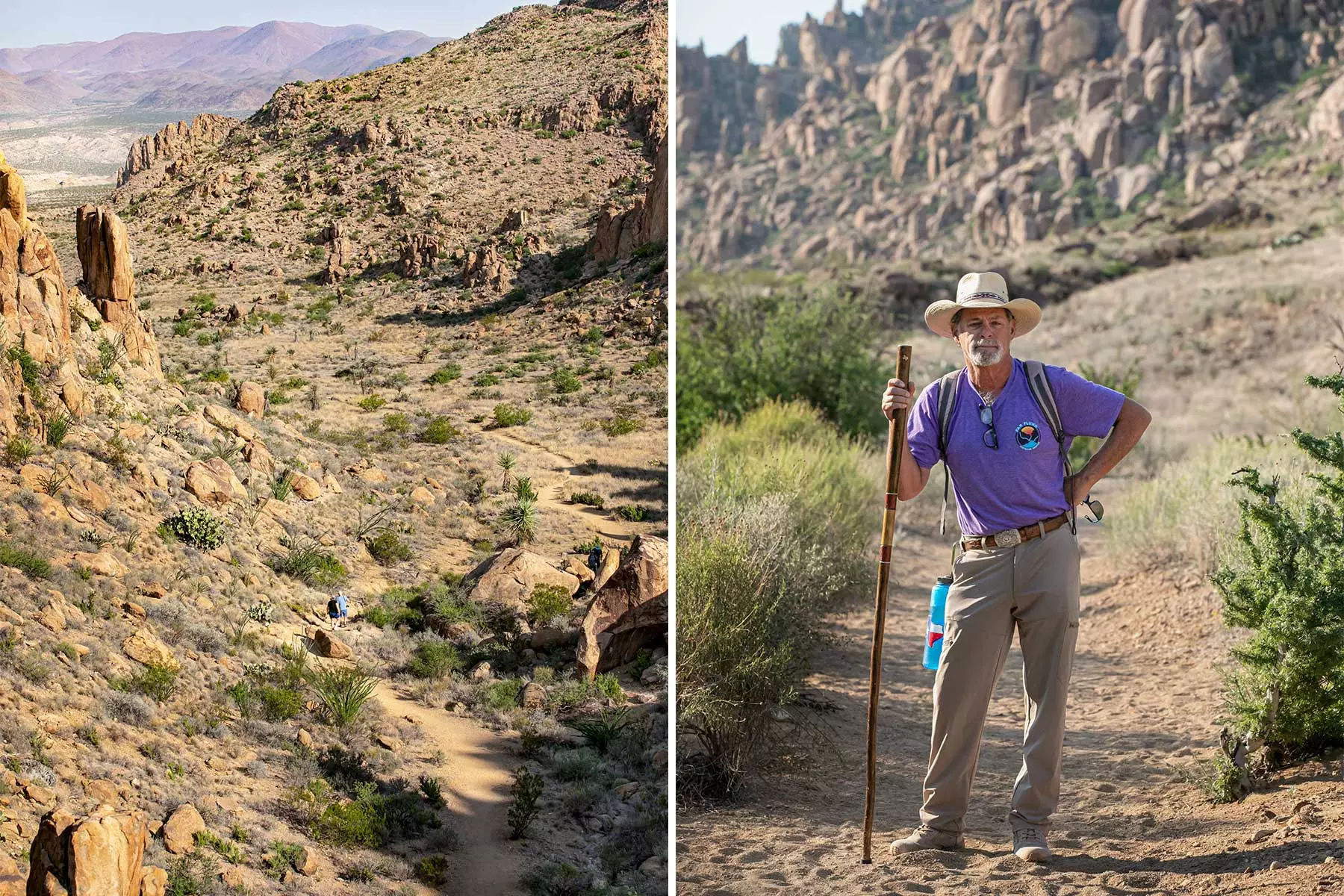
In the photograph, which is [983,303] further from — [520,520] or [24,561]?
[24,561]

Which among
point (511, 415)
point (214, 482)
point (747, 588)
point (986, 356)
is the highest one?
point (986, 356)

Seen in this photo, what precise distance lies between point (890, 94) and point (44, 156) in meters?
52.1

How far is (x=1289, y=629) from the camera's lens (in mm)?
4762

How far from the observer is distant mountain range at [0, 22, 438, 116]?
388cm

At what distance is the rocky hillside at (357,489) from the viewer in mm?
3533

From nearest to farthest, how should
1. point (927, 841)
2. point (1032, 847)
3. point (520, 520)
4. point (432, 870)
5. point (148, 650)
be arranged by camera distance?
point (148, 650) < point (432, 870) < point (1032, 847) < point (927, 841) < point (520, 520)

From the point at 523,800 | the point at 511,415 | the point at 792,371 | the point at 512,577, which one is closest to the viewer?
the point at 523,800

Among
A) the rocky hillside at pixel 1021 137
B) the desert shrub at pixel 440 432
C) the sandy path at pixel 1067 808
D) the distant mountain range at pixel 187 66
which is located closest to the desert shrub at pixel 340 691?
the desert shrub at pixel 440 432

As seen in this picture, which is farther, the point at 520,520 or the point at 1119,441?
the point at 520,520

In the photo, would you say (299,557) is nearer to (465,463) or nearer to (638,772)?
(465,463)

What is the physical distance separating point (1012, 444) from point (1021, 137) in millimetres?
46503

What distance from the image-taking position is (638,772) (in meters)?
4.31

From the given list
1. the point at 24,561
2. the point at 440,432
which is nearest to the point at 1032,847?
the point at 440,432

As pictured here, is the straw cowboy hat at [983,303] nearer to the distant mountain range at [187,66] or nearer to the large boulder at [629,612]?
the large boulder at [629,612]
